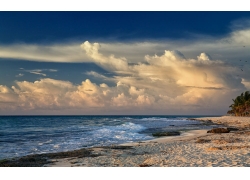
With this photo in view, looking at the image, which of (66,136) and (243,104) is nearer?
(66,136)

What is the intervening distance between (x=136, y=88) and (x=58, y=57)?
997 cm

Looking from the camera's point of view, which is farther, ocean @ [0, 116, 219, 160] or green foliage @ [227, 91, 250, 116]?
green foliage @ [227, 91, 250, 116]

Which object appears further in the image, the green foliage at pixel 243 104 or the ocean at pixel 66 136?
the green foliage at pixel 243 104

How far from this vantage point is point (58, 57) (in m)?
23.4

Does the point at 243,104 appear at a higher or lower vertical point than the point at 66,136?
higher

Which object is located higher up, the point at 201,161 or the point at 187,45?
the point at 187,45

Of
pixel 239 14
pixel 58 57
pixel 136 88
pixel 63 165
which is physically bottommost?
pixel 63 165

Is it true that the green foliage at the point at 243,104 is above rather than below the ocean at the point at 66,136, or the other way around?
above

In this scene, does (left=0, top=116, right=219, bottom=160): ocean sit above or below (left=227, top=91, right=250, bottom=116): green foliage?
below
